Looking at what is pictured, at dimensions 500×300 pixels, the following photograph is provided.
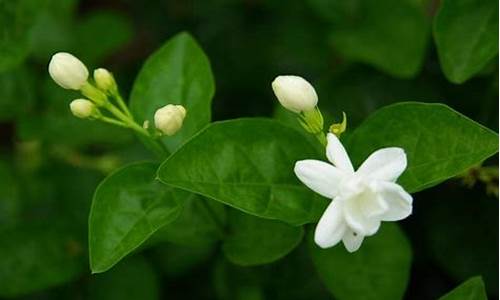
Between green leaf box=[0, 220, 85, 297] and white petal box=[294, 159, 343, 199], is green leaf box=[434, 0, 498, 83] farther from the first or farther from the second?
green leaf box=[0, 220, 85, 297]

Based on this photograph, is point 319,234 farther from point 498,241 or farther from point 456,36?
point 498,241

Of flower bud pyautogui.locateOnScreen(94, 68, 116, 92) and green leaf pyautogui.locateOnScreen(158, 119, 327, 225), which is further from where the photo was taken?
flower bud pyautogui.locateOnScreen(94, 68, 116, 92)

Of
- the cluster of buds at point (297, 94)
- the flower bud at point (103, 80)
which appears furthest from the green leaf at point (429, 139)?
the flower bud at point (103, 80)

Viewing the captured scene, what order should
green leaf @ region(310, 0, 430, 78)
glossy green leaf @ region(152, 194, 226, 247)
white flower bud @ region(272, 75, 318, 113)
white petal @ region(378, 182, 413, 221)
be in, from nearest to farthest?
white petal @ region(378, 182, 413, 221) → white flower bud @ region(272, 75, 318, 113) → glossy green leaf @ region(152, 194, 226, 247) → green leaf @ region(310, 0, 430, 78)

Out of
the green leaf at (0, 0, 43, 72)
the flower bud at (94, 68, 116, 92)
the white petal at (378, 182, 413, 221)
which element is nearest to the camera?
the white petal at (378, 182, 413, 221)

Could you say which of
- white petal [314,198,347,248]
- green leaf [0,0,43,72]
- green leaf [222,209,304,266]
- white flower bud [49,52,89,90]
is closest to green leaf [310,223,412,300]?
green leaf [222,209,304,266]

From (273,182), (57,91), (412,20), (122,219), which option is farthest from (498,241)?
(57,91)
